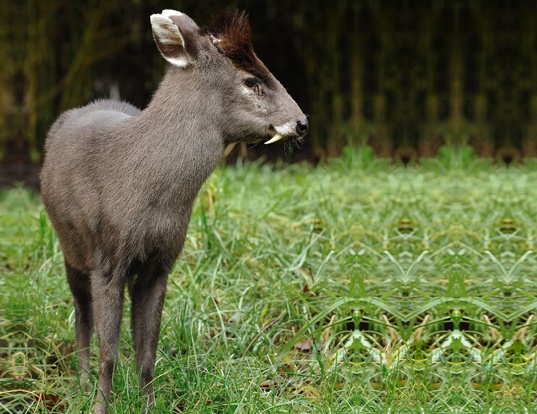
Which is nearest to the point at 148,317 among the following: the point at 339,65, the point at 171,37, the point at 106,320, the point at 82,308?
the point at 106,320

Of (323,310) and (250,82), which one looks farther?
(323,310)

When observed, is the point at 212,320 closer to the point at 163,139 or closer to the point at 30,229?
the point at 163,139

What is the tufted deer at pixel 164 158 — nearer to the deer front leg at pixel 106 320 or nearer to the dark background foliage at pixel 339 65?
the deer front leg at pixel 106 320

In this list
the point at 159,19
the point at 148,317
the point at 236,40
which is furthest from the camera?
the point at 148,317

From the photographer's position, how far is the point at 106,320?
3758 mm

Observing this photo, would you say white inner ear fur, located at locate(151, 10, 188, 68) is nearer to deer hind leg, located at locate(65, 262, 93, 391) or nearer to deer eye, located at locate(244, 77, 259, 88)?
deer eye, located at locate(244, 77, 259, 88)

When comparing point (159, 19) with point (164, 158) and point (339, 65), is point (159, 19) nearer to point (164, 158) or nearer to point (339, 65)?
point (164, 158)

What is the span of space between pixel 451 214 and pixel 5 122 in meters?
6.55

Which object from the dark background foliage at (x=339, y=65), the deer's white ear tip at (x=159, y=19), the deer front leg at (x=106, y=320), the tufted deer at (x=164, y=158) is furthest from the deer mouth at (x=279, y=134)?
the dark background foliage at (x=339, y=65)

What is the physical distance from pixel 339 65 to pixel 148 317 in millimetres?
6464

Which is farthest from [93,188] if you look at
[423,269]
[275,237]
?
[423,269]

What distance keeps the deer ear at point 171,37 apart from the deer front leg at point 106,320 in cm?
111

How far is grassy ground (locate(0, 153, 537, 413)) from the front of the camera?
3889 mm

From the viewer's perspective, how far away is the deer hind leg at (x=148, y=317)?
389 centimetres
